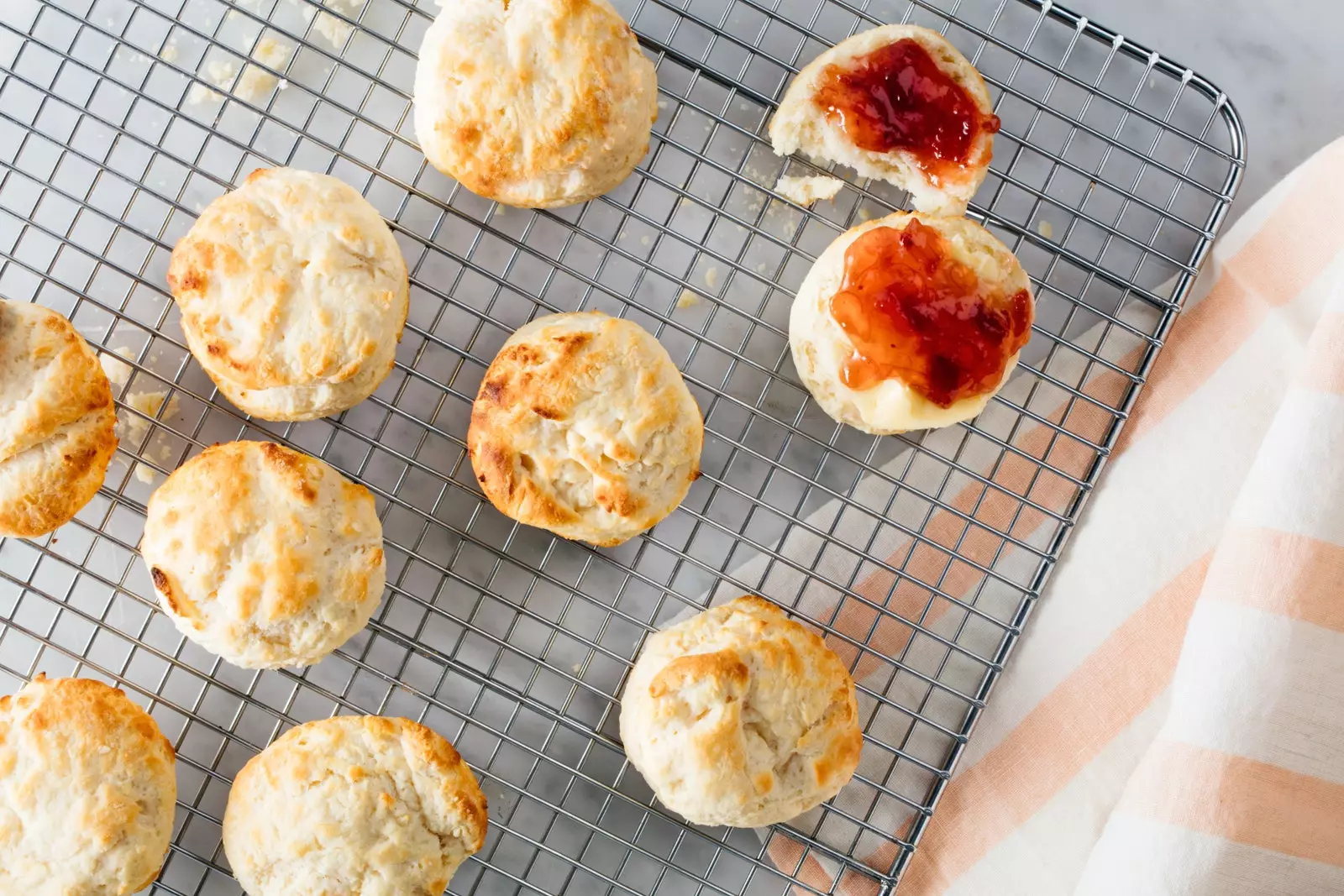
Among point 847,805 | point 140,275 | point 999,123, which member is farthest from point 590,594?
point 999,123

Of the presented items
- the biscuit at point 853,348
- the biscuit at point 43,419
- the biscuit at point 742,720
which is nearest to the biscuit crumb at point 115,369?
the biscuit at point 43,419

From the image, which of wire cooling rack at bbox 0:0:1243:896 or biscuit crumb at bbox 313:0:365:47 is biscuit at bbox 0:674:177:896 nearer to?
wire cooling rack at bbox 0:0:1243:896

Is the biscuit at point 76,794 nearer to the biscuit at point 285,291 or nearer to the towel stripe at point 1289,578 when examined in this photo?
the biscuit at point 285,291

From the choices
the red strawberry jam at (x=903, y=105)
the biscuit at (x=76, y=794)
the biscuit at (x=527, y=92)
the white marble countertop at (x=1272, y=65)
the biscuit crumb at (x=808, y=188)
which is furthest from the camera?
the white marble countertop at (x=1272, y=65)

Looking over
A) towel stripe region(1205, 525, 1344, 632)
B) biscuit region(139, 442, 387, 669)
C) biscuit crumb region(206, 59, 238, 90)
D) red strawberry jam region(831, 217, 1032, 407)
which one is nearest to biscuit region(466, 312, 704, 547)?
biscuit region(139, 442, 387, 669)

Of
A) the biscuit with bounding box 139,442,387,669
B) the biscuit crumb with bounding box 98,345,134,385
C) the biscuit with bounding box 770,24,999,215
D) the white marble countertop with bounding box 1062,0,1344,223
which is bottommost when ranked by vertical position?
the biscuit with bounding box 139,442,387,669

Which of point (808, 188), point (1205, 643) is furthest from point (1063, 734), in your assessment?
point (808, 188)
